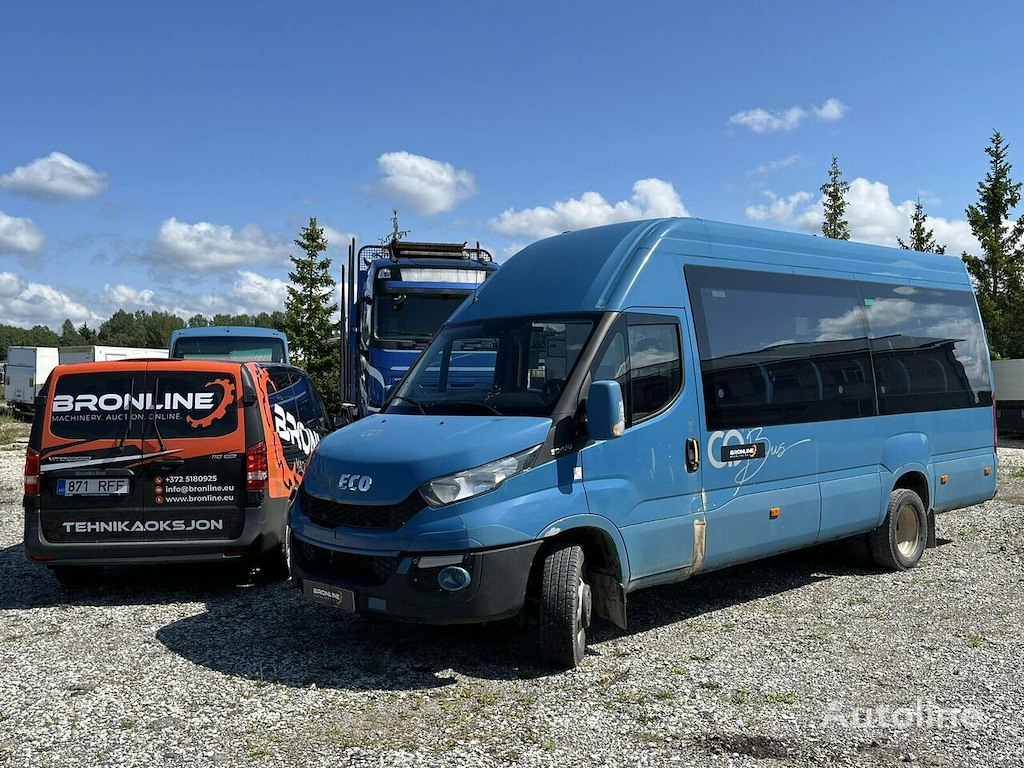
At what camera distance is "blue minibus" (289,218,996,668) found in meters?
5.36

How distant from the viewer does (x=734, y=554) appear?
6742mm

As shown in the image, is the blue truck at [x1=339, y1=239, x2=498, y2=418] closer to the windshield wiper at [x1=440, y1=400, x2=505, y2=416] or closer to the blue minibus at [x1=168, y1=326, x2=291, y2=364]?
the blue minibus at [x1=168, y1=326, x2=291, y2=364]

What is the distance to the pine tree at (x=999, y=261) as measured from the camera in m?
33.4

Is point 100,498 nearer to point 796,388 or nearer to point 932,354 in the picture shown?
point 796,388

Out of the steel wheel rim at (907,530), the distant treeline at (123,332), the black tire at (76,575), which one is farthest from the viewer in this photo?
the distant treeline at (123,332)

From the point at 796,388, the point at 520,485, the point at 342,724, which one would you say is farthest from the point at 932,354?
the point at 342,724

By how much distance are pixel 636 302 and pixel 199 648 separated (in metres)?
3.82

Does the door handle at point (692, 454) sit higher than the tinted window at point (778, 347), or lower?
lower

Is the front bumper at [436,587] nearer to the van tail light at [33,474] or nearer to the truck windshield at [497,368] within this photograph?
the truck windshield at [497,368]

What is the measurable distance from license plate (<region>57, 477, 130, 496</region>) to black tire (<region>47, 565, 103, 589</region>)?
852mm

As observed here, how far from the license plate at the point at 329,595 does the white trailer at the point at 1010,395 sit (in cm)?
2327

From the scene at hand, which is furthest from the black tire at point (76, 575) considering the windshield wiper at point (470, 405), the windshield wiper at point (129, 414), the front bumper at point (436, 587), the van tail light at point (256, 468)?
the windshield wiper at point (470, 405)

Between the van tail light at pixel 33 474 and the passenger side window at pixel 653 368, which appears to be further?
the van tail light at pixel 33 474

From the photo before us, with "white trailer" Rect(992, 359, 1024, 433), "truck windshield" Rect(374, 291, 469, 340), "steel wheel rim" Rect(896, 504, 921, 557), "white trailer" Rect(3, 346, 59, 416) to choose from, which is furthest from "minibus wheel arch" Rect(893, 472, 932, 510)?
"white trailer" Rect(3, 346, 59, 416)
